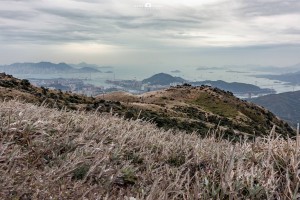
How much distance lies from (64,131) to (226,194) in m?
3.08

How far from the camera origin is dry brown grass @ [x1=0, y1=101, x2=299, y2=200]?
3.91 m

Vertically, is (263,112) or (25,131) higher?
(25,131)

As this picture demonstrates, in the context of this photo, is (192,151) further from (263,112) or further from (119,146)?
(263,112)

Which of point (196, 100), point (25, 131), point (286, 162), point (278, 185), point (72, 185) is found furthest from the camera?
point (196, 100)

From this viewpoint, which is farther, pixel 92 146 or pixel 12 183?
pixel 92 146

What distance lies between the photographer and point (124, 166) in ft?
16.4

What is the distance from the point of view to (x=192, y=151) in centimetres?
609

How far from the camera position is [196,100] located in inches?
3804

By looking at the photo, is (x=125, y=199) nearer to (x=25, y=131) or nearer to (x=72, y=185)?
(x=72, y=185)

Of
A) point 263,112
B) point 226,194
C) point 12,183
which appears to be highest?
point 12,183

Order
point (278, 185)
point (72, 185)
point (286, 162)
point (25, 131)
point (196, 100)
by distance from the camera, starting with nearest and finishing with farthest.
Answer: point (72, 185), point (278, 185), point (286, 162), point (25, 131), point (196, 100)

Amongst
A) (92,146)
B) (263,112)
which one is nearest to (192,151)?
(92,146)

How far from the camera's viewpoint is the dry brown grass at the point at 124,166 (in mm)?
3908

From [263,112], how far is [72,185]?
103 metres
